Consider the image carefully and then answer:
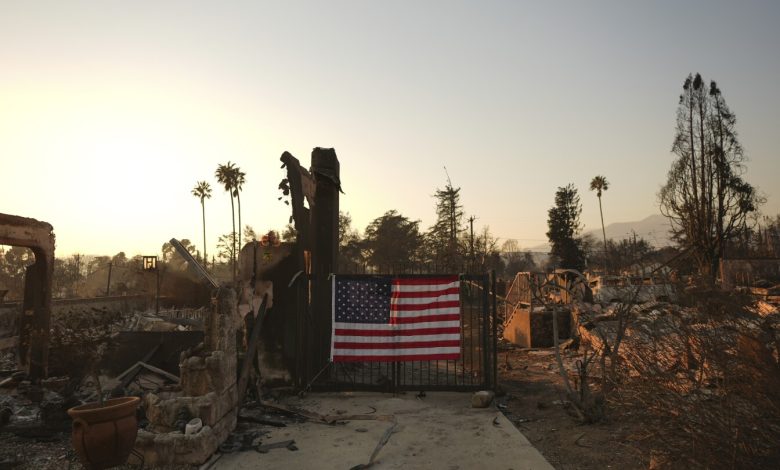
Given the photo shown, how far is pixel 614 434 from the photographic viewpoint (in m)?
6.62

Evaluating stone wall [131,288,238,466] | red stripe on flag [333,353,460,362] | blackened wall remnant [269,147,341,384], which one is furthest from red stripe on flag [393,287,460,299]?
stone wall [131,288,238,466]

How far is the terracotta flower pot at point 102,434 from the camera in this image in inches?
205

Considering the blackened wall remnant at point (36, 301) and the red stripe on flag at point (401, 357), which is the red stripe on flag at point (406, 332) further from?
the blackened wall remnant at point (36, 301)

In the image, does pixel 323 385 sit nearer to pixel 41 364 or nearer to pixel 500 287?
pixel 41 364

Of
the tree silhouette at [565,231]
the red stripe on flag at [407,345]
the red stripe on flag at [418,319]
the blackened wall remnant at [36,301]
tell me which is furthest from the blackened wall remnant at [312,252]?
the tree silhouette at [565,231]

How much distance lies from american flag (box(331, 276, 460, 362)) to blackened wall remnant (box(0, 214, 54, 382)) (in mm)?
7605

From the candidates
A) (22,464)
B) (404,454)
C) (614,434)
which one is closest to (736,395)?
(614,434)

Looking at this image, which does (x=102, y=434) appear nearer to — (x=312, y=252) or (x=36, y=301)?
(x=312, y=252)

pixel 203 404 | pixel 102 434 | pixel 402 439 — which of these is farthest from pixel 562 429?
pixel 102 434

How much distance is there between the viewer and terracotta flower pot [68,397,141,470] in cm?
520

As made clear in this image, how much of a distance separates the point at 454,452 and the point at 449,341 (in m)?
2.95

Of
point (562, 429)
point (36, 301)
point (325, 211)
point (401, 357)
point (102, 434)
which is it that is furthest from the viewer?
point (325, 211)

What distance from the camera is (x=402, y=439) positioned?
6.70 meters

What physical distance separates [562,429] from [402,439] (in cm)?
249
